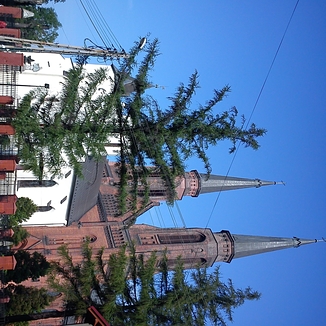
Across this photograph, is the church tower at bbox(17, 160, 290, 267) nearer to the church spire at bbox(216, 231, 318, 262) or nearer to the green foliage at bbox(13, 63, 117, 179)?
the church spire at bbox(216, 231, 318, 262)

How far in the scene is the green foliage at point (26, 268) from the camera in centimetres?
3128

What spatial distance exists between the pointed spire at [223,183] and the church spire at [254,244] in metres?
5.57

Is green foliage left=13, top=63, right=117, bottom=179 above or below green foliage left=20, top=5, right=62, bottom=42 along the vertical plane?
below

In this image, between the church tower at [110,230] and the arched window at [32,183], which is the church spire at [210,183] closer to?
the church tower at [110,230]

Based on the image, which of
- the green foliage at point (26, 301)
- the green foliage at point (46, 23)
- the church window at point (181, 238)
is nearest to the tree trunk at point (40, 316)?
the green foliage at point (26, 301)

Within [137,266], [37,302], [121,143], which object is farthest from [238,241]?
[121,143]

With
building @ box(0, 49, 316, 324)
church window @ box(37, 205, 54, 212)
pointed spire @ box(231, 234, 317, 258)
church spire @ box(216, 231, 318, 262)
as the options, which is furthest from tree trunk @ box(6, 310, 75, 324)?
pointed spire @ box(231, 234, 317, 258)

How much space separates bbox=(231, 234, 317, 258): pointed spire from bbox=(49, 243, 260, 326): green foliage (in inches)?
923

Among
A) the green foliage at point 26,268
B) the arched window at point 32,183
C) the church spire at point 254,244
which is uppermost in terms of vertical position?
the arched window at point 32,183

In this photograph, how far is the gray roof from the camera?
1447 inches

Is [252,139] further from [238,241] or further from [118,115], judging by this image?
[238,241]

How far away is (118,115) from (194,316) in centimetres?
1060

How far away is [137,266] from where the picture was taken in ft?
76.5

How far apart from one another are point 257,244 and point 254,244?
1.04ft
